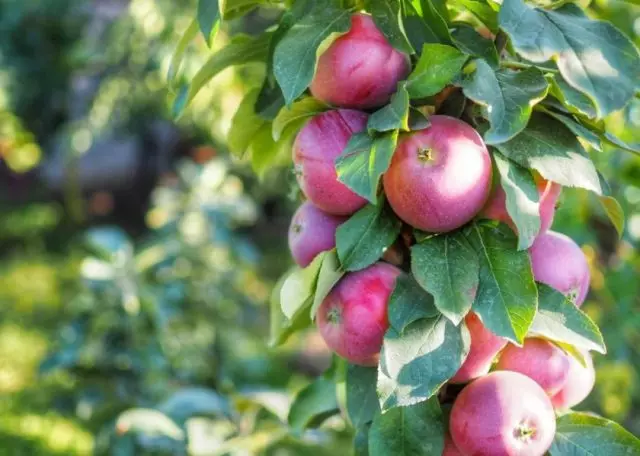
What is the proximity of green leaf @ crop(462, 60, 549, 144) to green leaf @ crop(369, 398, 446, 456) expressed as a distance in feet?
0.74

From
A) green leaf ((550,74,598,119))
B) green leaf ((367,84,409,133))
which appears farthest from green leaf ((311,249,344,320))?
green leaf ((550,74,598,119))

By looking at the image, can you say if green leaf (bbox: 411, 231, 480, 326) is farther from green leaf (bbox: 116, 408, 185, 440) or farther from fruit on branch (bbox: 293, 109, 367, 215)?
green leaf (bbox: 116, 408, 185, 440)

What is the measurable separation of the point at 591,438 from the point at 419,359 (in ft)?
0.55

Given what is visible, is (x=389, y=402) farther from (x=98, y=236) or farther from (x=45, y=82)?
(x=45, y=82)

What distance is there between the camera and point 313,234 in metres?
0.65

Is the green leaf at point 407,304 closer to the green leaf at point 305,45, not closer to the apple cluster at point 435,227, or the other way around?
the apple cluster at point 435,227

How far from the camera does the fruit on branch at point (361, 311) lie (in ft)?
1.98

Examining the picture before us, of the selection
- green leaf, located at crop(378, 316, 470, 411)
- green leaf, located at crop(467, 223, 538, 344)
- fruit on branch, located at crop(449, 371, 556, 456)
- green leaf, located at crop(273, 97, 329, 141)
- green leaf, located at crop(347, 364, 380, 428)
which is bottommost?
green leaf, located at crop(347, 364, 380, 428)

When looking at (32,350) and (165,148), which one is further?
(165,148)

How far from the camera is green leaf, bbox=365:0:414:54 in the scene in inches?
24.0

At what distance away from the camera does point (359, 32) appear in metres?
0.62

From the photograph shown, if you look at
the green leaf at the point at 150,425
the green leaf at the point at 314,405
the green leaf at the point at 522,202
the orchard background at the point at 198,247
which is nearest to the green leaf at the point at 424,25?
the orchard background at the point at 198,247

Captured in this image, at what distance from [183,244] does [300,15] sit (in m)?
1.91

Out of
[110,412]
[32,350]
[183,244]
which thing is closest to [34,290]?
[32,350]
